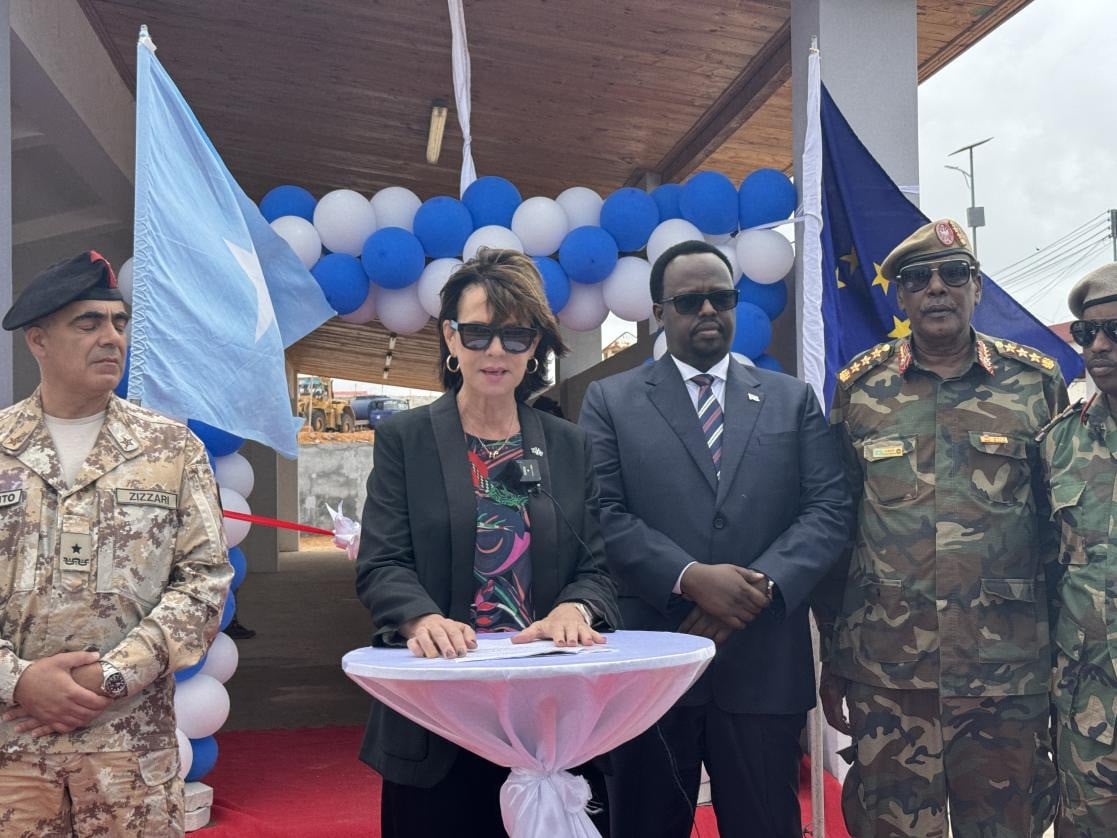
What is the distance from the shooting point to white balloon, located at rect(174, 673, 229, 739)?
153 inches

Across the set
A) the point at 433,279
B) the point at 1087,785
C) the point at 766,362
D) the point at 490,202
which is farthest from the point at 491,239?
the point at 1087,785

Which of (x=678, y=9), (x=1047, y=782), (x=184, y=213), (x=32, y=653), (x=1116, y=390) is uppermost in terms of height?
(x=678, y=9)

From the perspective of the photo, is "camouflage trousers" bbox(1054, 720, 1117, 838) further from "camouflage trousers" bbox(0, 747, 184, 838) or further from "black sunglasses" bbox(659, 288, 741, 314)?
"camouflage trousers" bbox(0, 747, 184, 838)

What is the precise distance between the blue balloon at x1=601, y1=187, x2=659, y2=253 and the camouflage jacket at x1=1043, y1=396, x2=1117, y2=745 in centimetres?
272

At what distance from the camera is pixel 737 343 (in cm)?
463

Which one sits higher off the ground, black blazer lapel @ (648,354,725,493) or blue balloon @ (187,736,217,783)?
black blazer lapel @ (648,354,725,493)

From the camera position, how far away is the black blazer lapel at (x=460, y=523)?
6.89 ft

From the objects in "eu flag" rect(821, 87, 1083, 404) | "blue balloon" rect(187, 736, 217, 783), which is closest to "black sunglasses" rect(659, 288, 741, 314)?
"eu flag" rect(821, 87, 1083, 404)

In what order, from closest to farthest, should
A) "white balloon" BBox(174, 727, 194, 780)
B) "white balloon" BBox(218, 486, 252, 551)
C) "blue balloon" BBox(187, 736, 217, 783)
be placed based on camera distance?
"white balloon" BBox(174, 727, 194, 780)
"blue balloon" BBox(187, 736, 217, 783)
"white balloon" BBox(218, 486, 252, 551)

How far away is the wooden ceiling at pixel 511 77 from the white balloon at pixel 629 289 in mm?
1201

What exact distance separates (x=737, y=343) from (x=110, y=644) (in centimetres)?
305

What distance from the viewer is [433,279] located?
4910 millimetres

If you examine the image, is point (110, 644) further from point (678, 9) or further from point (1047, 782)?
point (678, 9)

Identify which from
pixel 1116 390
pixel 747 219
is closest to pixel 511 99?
pixel 747 219
